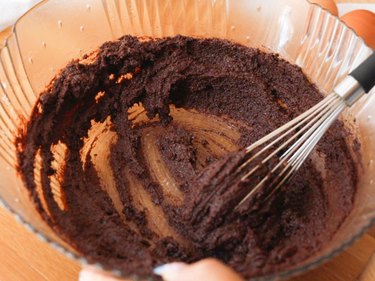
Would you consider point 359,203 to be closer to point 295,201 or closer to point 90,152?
point 295,201

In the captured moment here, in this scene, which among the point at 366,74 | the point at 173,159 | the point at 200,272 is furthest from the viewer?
the point at 173,159

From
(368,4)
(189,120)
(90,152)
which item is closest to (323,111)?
(189,120)

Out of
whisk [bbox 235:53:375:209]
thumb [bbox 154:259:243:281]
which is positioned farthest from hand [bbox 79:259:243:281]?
whisk [bbox 235:53:375:209]

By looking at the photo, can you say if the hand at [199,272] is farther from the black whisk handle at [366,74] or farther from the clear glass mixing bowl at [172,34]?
the black whisk handle at [366,74]

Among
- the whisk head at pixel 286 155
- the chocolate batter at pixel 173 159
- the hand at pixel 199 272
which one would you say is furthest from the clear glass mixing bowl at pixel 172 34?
the hand at pixel 199 272

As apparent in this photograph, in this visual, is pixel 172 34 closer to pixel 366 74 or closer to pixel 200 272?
pixel 366 74

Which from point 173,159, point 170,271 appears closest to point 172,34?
point 173,159

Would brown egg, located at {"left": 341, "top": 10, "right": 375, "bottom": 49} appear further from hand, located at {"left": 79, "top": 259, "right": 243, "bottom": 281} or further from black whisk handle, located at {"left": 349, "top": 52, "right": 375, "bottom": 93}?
hand, located at {"left": 79, "top": 259, "right": 243, "bottom": 281}
